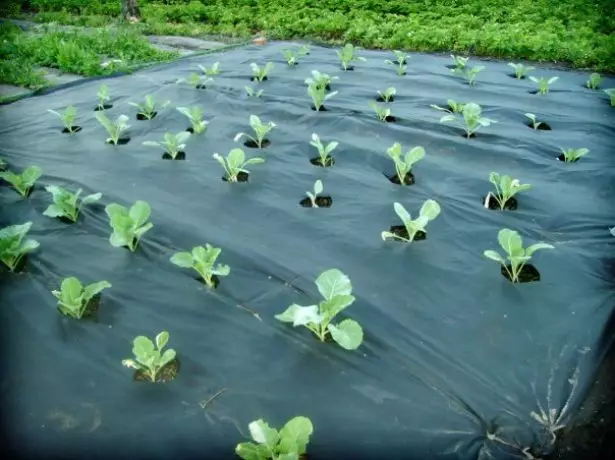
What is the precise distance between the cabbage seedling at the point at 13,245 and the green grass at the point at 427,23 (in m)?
6.57

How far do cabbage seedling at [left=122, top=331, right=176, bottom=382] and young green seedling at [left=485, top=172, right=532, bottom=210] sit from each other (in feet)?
6.37

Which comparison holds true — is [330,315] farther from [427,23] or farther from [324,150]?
[427,23]

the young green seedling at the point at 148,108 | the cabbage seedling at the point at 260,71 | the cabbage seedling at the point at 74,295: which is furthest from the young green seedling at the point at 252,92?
the cabbage seedling at the point at 74,295

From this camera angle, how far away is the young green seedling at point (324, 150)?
2924mm

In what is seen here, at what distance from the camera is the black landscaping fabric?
4.82ft

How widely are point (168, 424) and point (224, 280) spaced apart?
734mm

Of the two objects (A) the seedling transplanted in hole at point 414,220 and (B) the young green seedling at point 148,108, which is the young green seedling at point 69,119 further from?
(A) the seedling transplanted in hole at point 414,220

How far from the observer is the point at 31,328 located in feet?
5.90

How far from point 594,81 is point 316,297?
4.18m

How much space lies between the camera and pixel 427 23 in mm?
8297

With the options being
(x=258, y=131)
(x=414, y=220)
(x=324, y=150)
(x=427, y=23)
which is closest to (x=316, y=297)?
(x=414, y=220)

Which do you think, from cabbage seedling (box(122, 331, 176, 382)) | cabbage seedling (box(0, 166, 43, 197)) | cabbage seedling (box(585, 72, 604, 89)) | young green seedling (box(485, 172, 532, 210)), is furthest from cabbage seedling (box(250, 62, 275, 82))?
cabbage seedling (box(122, 331, 176, 382))

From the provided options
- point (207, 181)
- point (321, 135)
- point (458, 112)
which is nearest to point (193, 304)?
point (207, 181)

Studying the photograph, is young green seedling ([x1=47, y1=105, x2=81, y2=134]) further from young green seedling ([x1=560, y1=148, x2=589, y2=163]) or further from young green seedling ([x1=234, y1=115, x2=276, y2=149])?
young green seedling ([x1=560, y1=148, x2=589, y2=163])
